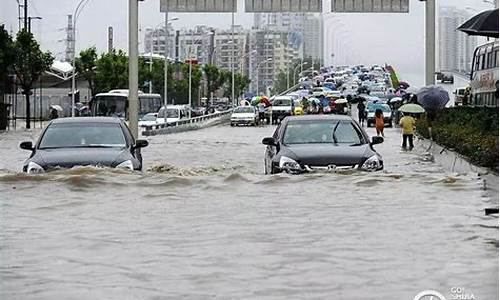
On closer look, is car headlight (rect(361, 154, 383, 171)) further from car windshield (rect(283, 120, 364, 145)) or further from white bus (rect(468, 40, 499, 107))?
white bus (rect(468, 40, 499, 107))

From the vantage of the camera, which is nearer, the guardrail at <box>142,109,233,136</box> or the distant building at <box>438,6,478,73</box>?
the distant building at <box>438,6,478,73</box>

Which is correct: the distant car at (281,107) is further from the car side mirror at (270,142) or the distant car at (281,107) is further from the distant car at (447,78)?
the car side mirror at (270,142)

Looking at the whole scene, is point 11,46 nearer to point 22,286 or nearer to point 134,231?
point 134,231

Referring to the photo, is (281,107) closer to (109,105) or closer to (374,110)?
(374,110)

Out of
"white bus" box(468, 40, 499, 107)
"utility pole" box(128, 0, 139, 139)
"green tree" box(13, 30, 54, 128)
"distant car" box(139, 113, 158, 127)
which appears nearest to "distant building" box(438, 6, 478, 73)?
"white bus" box(468, 40, 499, 107)

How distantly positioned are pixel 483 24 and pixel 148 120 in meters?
36.4

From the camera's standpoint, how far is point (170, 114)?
53156 millimetres

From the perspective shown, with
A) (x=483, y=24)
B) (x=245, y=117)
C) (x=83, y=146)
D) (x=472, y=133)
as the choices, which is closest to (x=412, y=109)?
(x=472, y=133)

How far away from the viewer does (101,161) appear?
1385cm

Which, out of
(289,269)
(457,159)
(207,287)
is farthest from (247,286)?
(457,159)

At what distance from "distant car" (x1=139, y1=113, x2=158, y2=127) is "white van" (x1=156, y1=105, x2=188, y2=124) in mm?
232

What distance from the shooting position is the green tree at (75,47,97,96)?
203 feet

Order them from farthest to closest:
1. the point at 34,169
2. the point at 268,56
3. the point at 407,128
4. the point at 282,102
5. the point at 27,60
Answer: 1. the point at 268,56
2. the point at 282,102
3. the point at 27,60
4. the point at 407,128
5. the point at 34,169

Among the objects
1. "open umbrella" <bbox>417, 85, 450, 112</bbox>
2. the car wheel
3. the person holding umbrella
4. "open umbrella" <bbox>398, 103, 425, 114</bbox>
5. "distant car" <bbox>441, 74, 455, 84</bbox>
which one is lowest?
the car wheel
